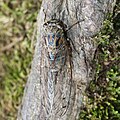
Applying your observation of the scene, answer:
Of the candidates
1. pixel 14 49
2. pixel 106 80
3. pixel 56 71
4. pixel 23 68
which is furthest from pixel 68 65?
pixel 14 49

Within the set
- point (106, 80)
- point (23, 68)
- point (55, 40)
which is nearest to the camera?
point (55, 40)

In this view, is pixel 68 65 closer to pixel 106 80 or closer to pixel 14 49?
pixel 106 80

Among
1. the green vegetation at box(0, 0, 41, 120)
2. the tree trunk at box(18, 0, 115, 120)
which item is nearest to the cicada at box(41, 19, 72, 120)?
the tree trunk at box(18, 0, 115, 120)

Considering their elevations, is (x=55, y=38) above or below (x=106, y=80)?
above

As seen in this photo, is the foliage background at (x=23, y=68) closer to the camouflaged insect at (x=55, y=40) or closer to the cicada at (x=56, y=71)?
the cicada at (x=56, y=71)

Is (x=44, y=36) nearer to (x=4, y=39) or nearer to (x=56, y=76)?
(x=56, y=76)

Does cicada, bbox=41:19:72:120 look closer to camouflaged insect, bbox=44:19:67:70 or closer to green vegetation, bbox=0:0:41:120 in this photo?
camouflaged insect, bbox=44:19:67:70
